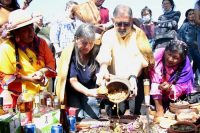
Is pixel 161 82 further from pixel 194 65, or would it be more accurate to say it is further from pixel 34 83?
pixel 194 65

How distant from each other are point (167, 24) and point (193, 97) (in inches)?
118

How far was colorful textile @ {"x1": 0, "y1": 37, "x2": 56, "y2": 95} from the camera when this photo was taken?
379cm

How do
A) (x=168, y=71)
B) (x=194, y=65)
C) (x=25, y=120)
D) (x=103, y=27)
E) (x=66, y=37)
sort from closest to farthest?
1. (x=25, y=120)
2. (x=168, y=71)
3. (x=103, y=27)
4. (x=66, y=37)
5. (x=194, y=65)

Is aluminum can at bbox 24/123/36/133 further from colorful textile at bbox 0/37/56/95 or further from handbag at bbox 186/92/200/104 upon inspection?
handbag at bbox 186/92/200/104

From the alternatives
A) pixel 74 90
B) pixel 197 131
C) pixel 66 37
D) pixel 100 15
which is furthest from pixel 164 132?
pixel 66 37

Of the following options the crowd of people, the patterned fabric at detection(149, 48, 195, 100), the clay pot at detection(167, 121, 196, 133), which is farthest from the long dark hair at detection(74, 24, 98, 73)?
the clay pot at detection(167, 121, 196, 133)

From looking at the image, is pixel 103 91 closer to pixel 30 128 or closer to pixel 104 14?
pixel 30 128

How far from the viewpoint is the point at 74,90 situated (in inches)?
170

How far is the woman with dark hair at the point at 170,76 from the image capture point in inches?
175

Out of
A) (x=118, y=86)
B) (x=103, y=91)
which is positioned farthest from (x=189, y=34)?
(x=103, y=91)

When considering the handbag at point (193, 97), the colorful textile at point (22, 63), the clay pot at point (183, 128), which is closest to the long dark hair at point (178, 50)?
the handbag at point (193, 97)

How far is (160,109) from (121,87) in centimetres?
93

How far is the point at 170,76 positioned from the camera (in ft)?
15.1

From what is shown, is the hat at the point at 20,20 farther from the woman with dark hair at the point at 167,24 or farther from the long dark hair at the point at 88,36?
the woman with dark hair at the point at 167,24
